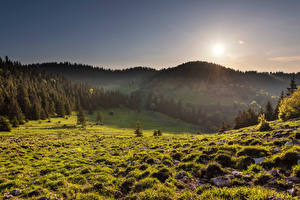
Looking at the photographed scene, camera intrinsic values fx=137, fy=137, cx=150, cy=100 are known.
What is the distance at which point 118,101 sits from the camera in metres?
187

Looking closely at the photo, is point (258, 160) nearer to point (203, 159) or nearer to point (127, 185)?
point (203, 159)

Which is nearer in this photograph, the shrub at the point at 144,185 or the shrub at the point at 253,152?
the shrub at the point at 144,185

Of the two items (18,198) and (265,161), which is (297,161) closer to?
(265,161)

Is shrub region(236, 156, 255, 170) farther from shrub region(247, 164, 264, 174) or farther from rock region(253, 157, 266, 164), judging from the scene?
shrub region(247, 164, 264, 174)

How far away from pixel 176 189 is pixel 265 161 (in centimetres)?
628

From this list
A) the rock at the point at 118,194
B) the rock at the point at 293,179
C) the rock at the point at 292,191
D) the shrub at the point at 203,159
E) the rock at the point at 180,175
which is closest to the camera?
the rock at the point at 292,191

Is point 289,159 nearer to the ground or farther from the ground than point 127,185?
farther from the ground

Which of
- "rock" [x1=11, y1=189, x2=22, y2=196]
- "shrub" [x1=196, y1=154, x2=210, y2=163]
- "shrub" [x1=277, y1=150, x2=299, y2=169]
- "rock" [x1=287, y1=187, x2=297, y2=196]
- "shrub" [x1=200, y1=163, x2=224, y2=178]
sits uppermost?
"shrub" [x1=277, y1=150, x2=299, y2=169]

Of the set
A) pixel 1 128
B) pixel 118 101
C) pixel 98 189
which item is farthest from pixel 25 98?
pixel 98 189

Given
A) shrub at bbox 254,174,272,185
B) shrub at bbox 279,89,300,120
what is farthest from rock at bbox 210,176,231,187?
shrub at bbox 279,89,300,120

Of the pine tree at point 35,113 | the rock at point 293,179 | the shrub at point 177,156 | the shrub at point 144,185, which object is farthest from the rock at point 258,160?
the pine tree at point 35,113

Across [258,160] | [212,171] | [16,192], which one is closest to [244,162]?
[258,160]

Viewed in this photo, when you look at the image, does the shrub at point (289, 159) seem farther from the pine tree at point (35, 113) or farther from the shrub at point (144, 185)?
the pine tree at point (35, 113)

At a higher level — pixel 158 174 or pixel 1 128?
pixel 158 174
